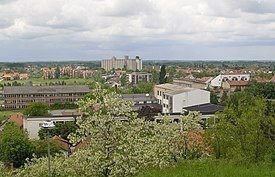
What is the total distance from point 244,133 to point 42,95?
7360 centimetres

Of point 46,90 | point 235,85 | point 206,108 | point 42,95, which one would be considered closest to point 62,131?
point 206,108

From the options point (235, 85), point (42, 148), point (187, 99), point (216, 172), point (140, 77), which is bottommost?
point (140, 77)

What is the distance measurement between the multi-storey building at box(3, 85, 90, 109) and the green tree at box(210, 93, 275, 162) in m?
68.9

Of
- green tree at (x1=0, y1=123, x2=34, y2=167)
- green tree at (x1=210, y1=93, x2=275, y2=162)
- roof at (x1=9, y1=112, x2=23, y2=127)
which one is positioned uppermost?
green tree at (x1=210, y1=93, x2=275, y2=162)

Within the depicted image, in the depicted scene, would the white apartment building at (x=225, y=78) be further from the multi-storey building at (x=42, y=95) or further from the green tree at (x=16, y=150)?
the green tree at (x=16, y=150)

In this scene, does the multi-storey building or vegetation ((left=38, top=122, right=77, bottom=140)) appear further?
the multi-storey building

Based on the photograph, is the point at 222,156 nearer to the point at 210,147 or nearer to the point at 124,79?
the point at 210,147

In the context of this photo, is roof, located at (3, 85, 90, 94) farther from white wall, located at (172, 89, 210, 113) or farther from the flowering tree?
the flowering tree

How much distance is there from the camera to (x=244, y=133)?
17047mm

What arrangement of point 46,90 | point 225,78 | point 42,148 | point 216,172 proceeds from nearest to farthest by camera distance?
point 216,172, point 42,148, point 46,90, point 225,78

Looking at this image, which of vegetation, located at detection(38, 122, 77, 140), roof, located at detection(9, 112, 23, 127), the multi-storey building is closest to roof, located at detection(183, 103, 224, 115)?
vegetation, located at detection(38, 122, 77, 140)

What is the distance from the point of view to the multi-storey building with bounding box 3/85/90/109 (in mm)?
85625

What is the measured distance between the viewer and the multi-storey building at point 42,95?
8562cm

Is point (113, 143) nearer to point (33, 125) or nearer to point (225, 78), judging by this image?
point (33, 125)
